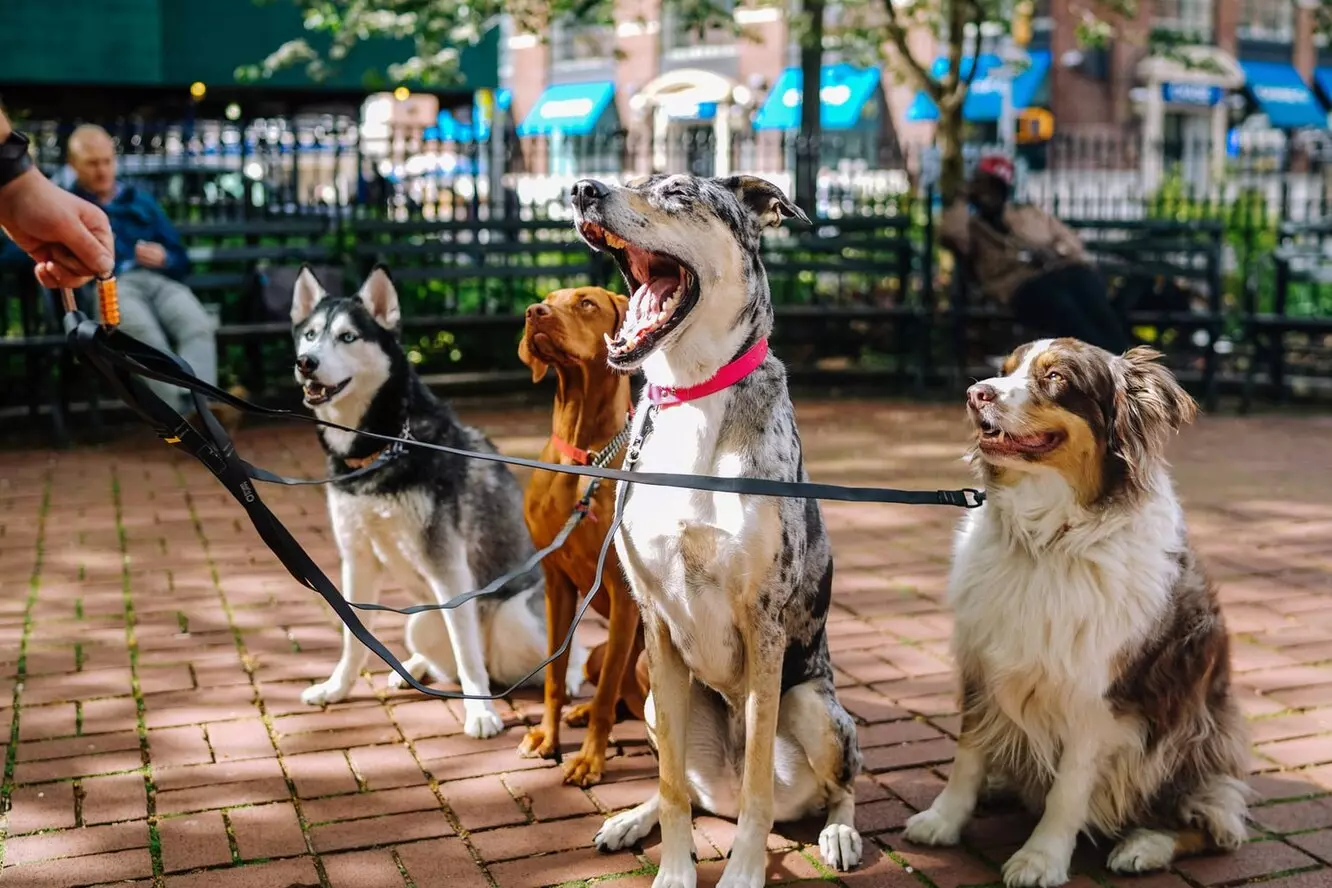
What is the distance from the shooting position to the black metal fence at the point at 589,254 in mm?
10438

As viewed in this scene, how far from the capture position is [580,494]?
4.11m

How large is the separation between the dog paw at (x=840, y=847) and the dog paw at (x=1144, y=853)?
2.20 feet

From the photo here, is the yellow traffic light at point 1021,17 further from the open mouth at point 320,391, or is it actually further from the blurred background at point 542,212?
the open mouth at point 320,391

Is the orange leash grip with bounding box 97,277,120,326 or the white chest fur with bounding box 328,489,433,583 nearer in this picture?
the orange leash grip with bounding box 97,277,120,326

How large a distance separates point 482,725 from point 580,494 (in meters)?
0.92

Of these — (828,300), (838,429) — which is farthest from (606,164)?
(838,429)

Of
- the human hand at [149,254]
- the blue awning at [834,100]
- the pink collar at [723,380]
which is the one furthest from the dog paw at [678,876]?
the blue awning at [834,100]

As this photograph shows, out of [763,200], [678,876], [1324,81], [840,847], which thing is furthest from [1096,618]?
[1324,81]

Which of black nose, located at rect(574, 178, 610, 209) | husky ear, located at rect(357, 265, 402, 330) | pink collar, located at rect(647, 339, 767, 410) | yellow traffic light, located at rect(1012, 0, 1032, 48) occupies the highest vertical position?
yellow traffic light, located at rect(1012, 0, 1032, 48)

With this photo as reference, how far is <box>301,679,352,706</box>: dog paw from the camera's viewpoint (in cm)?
471

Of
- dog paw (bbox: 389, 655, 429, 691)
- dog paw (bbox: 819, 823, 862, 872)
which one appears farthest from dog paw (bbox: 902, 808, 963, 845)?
dog paw (bbox: 389, 655, 429, 691)

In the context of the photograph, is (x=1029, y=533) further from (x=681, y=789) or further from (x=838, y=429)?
(x=838, y=429)

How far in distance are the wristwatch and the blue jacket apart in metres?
5.99

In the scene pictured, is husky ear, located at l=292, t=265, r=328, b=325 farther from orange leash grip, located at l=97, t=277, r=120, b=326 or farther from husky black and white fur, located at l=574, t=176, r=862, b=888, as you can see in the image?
husky black and white fur, located at l=574, t=176, r=862, b=888
